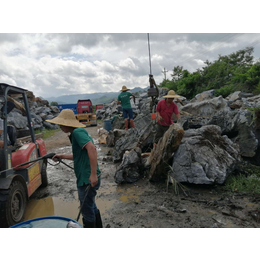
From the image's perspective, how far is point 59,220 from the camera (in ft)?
6.31

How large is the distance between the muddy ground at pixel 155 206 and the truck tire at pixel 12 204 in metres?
0.45

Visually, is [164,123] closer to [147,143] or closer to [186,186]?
[147,143]

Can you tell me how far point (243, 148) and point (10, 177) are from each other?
484 centimetres

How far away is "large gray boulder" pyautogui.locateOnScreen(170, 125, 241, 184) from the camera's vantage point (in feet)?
12.4

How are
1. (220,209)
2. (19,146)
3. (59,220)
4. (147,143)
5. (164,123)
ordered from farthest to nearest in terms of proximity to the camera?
(147,143) → (164,123) → (19,146) → (220,209) → (59,220)

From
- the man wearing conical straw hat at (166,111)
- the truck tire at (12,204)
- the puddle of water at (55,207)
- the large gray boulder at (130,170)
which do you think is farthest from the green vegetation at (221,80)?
the truck tire at (12,204)

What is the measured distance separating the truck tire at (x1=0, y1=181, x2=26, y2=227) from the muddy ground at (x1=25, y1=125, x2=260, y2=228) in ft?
1.48

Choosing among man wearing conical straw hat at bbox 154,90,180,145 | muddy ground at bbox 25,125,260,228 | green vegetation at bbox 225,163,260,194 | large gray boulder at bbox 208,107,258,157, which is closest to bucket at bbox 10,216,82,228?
muddy ground at bbox 25,125,260,228

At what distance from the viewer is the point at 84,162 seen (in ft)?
7.91

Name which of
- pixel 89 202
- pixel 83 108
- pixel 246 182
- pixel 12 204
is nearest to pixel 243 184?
pixel 246 182

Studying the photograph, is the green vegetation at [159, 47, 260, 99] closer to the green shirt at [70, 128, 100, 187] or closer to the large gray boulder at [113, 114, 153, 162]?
the large gray boulder at [113, 114, 153, 162]

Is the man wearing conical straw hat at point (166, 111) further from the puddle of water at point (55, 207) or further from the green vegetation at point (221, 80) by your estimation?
the green vegetation at point (221, 80)

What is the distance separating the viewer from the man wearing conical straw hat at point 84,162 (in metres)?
2.25

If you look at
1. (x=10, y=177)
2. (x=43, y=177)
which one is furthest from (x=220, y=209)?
(x=43, y=177)
